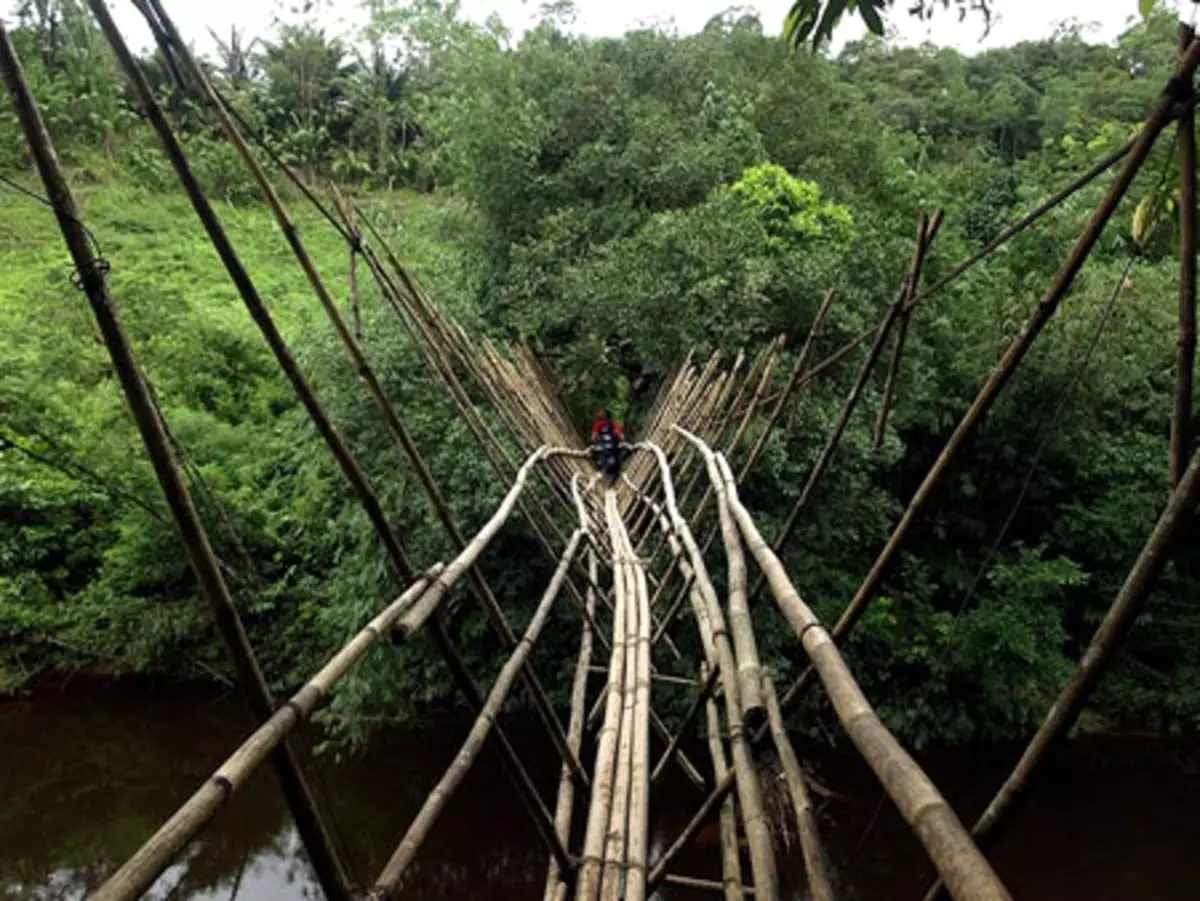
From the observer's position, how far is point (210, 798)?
66 cm

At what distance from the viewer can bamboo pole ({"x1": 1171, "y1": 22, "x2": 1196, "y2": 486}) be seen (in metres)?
0.93

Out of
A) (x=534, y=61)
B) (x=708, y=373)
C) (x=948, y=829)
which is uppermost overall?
(x=534, y=61)

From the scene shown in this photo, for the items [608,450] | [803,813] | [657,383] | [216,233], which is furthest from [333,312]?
[657,383]

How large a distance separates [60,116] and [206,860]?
8.80m

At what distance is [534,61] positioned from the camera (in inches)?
287

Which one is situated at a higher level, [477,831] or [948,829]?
[948,829]

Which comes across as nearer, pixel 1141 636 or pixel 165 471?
pixel 165 471

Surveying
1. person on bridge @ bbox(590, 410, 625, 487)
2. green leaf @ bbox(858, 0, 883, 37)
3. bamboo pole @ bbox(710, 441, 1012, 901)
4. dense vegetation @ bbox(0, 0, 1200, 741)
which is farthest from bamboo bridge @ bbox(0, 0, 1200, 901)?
dense vegetation @ bbox(0, 0, 1200, 741)

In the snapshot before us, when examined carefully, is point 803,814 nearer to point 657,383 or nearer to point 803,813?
point 803,813

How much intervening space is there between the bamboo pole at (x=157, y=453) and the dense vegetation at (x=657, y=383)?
2969 mm

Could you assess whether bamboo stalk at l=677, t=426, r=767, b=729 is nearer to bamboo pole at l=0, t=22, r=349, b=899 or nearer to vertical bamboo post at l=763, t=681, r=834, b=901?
vertical bamboo post at l=763, t=681, r=834, b=901

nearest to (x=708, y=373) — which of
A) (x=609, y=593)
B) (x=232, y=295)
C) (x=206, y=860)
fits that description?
(x=609, y=593)

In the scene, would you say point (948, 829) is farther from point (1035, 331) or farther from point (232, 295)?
point (232, 295)

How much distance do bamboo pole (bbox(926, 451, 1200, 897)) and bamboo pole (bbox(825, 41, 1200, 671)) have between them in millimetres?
309
